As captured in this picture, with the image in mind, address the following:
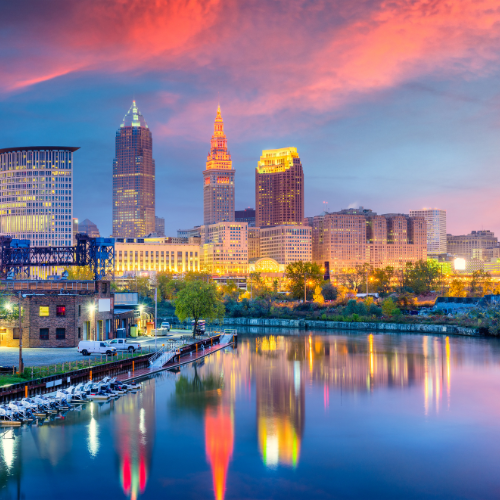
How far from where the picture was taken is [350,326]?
392 feet

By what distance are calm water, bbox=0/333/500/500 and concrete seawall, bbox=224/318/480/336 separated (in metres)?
46.6

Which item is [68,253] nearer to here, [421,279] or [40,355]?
[40,355]

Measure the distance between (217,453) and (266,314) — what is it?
4075 inches

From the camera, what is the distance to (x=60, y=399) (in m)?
42.8

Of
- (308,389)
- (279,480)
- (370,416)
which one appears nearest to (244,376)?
(308,389)

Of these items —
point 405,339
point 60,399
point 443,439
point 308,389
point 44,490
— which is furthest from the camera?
point 405,339

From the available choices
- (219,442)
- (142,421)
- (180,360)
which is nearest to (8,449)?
(142,421)

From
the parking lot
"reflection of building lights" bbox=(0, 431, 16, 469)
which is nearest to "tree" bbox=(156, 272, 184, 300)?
the parking lot

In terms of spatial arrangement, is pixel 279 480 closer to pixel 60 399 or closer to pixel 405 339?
pixel 60 399

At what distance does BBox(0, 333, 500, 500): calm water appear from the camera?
1161 inches

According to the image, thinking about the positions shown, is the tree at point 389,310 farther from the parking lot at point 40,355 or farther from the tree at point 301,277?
the parking lot at point 40,355

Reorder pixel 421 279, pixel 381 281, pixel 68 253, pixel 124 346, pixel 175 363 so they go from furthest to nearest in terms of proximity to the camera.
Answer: pixel 381 281 → pixel 421 279 → pixel 68 253 → pixel 175 363 → pixel 124 346

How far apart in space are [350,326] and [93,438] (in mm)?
88387

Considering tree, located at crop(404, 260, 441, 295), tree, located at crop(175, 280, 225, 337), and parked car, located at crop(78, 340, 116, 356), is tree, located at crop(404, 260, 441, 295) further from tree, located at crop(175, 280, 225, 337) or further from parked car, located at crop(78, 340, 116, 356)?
parked car, located at crop(78, 340, 116, 356)
